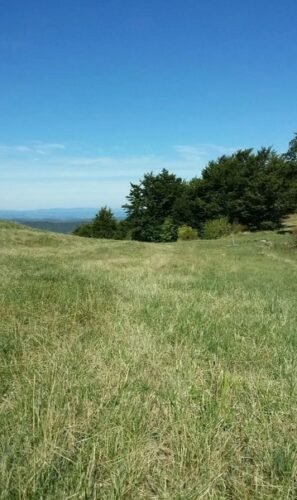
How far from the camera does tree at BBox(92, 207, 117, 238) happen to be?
8300 cm

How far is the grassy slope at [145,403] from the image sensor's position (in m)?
3.12

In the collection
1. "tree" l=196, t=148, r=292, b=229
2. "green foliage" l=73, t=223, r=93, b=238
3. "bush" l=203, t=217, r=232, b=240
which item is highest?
"tree" l=196, t=148, r=292, b=229

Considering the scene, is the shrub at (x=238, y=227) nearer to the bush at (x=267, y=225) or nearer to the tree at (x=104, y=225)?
the bush at (x=267, y=225)

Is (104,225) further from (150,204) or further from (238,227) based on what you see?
(238,227)

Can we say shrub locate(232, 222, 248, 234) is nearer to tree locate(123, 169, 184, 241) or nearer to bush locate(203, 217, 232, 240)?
bush locate(203, 217, 232, 240)

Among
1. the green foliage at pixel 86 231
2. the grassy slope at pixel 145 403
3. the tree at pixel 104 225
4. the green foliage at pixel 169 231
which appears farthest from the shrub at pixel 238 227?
the grassy slope at pixel 145 403

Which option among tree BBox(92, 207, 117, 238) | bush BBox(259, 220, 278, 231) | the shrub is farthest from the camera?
tree BBox(92, 207, 117, 238)

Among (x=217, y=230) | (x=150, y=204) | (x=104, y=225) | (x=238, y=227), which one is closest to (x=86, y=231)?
(x=104, y=225)

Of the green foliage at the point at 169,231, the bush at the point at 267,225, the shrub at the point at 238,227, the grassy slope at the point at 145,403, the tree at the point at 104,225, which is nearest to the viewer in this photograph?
the grassy slope at the point at 145,403

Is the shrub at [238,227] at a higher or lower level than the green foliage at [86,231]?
higher

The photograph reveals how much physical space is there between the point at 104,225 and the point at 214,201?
1013 inches

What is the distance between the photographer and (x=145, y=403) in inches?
158

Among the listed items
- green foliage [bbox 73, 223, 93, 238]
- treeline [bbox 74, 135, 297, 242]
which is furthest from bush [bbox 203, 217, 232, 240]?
green foliage [bbox 73, 223, 93, 238]

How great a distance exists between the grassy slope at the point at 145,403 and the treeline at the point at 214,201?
47897 millimetres
